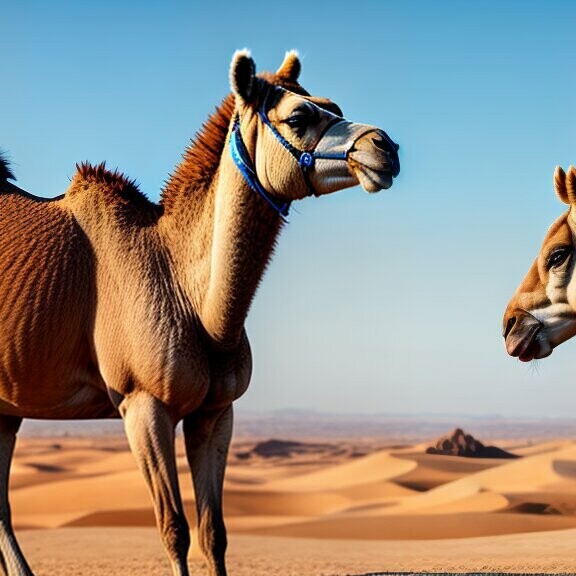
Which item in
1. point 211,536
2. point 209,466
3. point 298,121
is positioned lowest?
point 211,536

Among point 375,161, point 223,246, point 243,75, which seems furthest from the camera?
point 223,246

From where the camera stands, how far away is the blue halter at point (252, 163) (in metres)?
6.77

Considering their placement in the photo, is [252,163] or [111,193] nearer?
[252,163]

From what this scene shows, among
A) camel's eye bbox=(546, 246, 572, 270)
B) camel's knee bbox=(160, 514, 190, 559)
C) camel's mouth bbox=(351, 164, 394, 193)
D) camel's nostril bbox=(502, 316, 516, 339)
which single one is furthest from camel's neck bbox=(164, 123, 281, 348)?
camel's eye bbox=(546, 246, 572, 270)

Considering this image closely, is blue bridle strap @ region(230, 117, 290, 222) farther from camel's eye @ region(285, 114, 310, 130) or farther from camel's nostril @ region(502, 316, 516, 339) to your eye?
camel's nostril @ region(502, 316, 516, 339)

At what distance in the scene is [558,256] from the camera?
672cm

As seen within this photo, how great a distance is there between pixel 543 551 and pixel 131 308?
772cm

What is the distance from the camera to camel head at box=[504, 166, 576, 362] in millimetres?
6711

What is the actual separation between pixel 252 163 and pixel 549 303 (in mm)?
Result: 2043

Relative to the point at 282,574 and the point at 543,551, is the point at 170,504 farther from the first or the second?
the point at 543,551

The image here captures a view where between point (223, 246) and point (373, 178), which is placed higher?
point (373, 178)

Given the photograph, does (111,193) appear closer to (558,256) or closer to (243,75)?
(243,75)

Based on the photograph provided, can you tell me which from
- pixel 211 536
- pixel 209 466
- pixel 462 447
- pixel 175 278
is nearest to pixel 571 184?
pixel 175 278

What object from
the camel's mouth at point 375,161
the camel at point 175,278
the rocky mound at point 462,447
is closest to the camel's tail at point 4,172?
the camel at point 175,278
